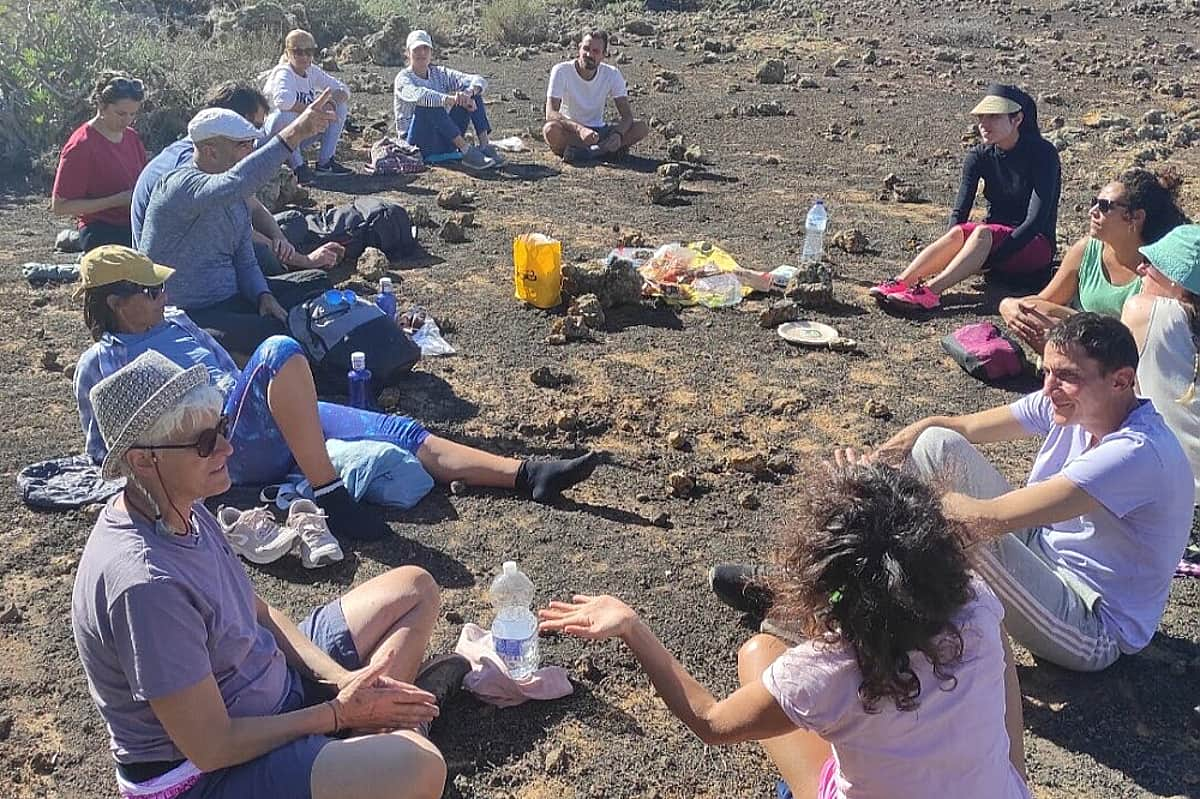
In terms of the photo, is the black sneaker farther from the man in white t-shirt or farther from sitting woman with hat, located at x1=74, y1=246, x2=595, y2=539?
the man in white t-shirt

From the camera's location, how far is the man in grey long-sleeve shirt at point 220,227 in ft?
18.0

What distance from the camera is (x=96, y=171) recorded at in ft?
23.2

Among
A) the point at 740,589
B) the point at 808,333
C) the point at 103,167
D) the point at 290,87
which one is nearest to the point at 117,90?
the point at 103,167

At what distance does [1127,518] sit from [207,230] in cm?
457

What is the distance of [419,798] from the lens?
282 cm

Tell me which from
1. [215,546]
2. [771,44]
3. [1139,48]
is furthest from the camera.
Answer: [771,44]

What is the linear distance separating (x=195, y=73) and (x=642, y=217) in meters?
6.91

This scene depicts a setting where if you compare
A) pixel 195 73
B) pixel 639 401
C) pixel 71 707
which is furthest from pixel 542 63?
pixel 71 707

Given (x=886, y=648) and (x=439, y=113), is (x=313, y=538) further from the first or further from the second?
(x=439, y=113)

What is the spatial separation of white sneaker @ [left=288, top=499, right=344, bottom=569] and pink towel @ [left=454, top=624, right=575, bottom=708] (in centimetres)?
94

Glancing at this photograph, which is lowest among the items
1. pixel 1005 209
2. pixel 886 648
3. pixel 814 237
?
pixel 814 237

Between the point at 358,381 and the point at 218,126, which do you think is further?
the point at 358,381

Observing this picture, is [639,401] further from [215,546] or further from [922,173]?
[922,173]

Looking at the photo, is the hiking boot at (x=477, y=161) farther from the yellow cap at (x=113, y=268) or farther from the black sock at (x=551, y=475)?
the yellow cap at (x=113, y=268)
